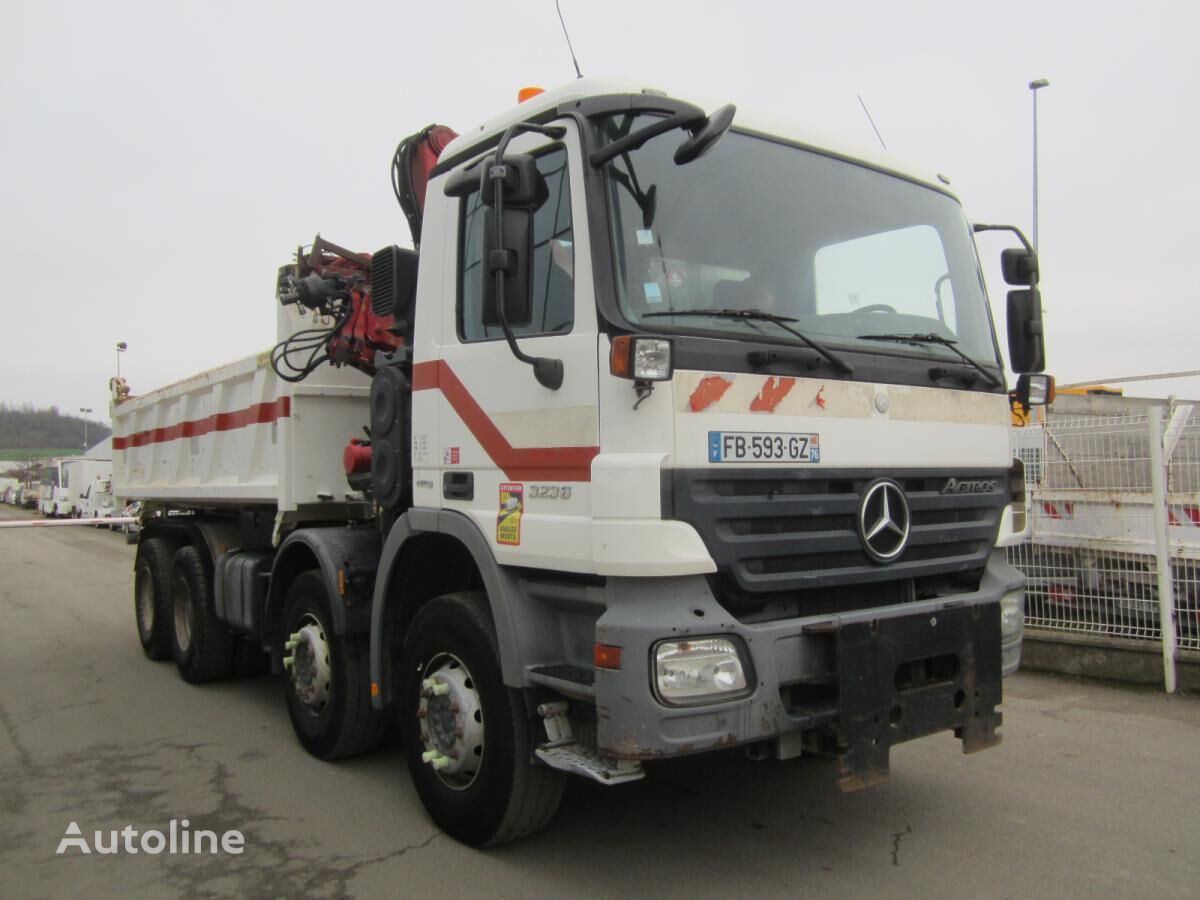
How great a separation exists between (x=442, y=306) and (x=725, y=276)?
1.35 metres

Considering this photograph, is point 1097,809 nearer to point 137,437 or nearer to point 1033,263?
point 1033,263

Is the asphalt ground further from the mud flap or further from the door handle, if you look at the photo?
the door handle

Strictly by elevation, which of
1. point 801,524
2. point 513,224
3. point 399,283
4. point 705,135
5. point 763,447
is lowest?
point 801,524

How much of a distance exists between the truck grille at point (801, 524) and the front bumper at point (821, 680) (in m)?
0.15

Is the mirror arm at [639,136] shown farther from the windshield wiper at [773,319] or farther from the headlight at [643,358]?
the headlight at [643,358]

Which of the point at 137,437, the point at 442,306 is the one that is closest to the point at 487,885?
the point at 442,306

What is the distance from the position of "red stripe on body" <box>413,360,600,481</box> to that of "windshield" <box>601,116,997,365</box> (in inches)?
21.9

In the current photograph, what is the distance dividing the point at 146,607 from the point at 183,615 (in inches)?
39.1

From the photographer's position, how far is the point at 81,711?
6.60 m

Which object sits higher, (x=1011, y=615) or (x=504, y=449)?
(x=504, y=449)

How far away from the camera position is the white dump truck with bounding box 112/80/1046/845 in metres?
3.26

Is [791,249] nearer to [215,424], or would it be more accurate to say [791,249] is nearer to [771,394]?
[771,394]

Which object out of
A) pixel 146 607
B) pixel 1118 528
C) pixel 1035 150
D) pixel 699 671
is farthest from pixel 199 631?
pixel 1035 150

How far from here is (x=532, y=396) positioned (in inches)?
146
